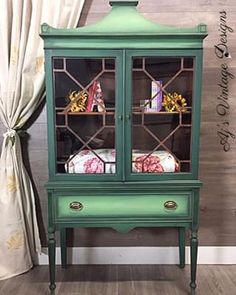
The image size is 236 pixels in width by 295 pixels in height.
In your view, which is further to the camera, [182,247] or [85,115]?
[182,247]

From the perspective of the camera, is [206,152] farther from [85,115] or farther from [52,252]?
[52,252]

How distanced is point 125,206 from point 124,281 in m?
0.63

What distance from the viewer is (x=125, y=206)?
6.79ft

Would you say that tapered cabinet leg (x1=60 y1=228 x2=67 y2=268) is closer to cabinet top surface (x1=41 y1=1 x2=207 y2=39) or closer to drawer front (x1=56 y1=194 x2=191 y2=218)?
drawer front (x1=56 y1=194 x2=191 y2=218)

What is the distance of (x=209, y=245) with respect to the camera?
2592 mm

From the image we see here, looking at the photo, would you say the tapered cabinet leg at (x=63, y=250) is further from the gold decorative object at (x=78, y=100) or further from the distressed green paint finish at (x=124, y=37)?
the distressed green paint finish at (x=124, y=37)

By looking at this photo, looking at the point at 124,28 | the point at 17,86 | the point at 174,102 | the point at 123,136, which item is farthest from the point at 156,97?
the point at 17,86

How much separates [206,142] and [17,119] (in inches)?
52.7

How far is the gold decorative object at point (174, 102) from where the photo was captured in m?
2.06

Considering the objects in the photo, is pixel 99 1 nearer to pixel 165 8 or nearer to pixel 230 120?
pixel 165 8

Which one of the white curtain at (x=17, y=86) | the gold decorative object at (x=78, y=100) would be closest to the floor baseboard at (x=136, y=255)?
the white curtain at (x=17, y=86)

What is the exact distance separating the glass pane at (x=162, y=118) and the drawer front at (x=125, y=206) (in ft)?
0.57

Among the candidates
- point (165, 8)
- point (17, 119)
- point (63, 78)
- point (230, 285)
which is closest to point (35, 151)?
point (17, 119)

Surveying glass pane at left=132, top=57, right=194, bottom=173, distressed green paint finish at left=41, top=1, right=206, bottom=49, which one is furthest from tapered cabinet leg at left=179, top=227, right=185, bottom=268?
distressed green paint finish at left=41, top=1, right=206, bottom=49
